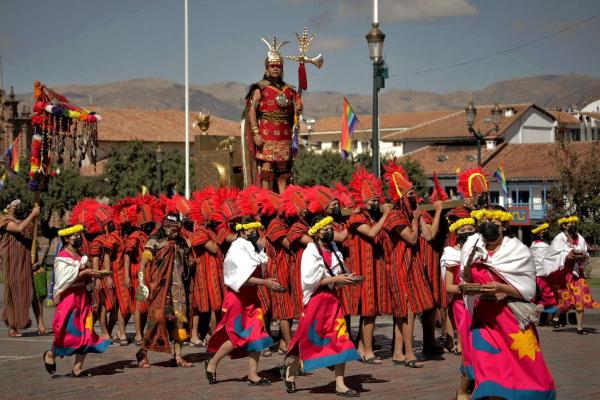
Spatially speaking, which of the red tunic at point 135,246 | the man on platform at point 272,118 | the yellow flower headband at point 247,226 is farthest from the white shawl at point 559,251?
the yellow flower headband at point 247,226

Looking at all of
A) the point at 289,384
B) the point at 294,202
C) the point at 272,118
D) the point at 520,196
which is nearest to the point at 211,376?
the point at 289,384

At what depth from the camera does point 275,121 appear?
1697cm

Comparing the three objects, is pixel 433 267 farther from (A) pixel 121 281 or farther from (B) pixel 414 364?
(A) pixel 121 281

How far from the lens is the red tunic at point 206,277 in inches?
590

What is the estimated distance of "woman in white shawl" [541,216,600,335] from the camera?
667 inches

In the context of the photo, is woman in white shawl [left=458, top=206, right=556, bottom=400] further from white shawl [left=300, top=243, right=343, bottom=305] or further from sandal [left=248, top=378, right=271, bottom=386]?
sandal [left=248, top=378, right=271, bottom=386]

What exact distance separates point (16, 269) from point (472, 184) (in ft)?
26.5

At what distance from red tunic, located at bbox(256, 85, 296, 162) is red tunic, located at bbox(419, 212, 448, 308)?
378 cm

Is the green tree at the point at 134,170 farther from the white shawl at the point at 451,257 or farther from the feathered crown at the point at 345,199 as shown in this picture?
the white shawl at the point at 451,257

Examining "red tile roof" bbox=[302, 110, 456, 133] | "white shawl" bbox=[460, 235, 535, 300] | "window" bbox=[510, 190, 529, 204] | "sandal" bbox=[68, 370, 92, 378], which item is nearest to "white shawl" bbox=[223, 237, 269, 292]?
"sandal" bbox=[68, 370, 92, 378]

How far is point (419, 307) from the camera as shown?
43.2 ft

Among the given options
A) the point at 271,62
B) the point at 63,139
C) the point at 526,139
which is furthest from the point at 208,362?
the point at 526,139

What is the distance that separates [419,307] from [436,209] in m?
1.26

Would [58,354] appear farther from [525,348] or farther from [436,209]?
[525,348]
